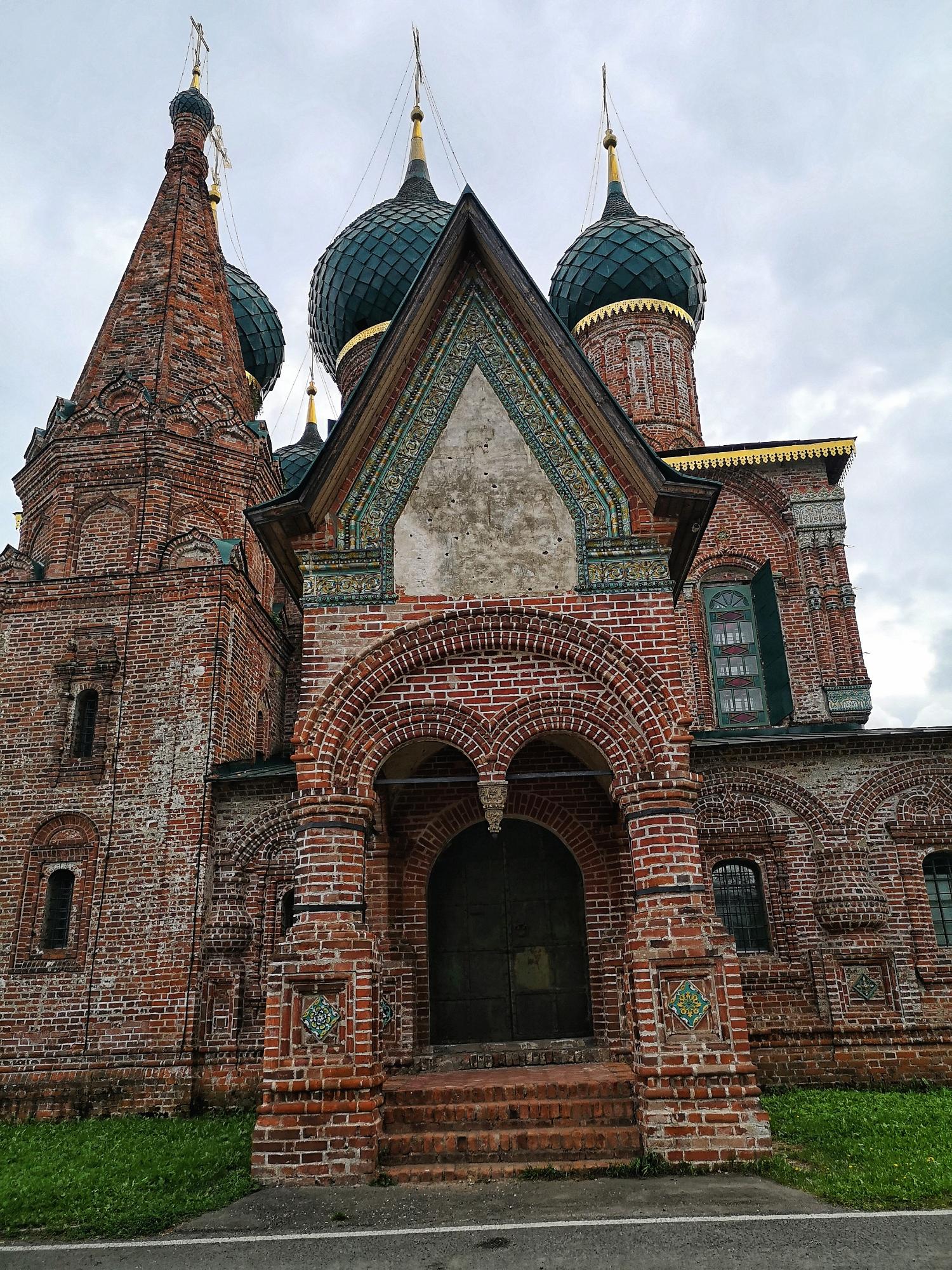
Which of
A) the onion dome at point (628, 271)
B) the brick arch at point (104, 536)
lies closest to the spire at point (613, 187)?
the onion dome at point (628, 271)

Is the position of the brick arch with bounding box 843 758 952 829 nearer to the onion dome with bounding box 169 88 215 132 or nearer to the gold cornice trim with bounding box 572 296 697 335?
the gold cornice trim with bounding box 572 296 697 335

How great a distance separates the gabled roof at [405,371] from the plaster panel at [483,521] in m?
0.65

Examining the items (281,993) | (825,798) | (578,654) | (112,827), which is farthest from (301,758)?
(825,798)

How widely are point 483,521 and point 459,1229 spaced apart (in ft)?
17.0

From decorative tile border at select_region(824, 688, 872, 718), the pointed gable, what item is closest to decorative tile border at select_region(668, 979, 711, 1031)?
decorative tile border at select_region(824, 688, 872, 718)

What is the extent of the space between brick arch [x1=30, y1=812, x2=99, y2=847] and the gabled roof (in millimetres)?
4444

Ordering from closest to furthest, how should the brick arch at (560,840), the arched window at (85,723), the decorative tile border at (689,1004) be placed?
1. the decorative tile border at (689,1004)
2. the brick arch at (560,840)
3. the arched window at (85,723)

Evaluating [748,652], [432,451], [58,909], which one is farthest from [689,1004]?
[748,652]

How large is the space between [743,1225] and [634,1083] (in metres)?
1.80

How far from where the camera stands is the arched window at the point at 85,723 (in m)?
11.8

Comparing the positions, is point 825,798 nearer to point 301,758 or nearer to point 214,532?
point 301,758

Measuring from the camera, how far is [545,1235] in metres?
5.16

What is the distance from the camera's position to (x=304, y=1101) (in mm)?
6648

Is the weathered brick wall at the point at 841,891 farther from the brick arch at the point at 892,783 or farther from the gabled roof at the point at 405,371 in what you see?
the gabled roof at the point at 405,371
